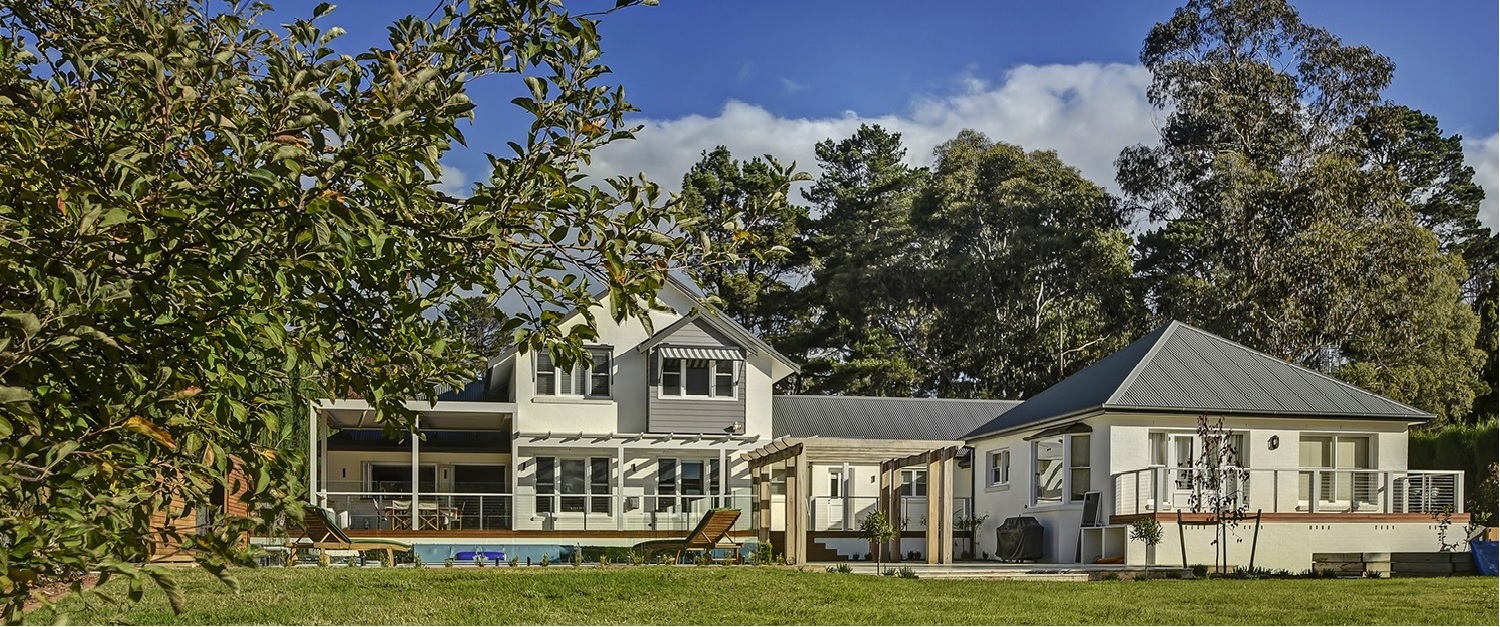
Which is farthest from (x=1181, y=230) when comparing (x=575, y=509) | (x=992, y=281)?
(x=575, y=509)

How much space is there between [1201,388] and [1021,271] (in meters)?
19.5

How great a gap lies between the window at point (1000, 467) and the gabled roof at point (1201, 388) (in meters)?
0.91

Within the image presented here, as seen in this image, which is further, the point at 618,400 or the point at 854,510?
the point at 618,400

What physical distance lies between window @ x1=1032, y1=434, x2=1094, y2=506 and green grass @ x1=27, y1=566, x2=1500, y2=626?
881 centimetres

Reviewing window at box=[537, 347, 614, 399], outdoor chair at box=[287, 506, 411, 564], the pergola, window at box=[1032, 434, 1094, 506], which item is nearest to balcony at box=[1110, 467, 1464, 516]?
window at box=[1032, 434, 1094, 506]

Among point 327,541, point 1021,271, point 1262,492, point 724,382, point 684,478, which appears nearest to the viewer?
point 327,541

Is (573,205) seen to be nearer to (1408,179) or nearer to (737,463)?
(737,463)

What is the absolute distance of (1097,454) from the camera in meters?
26.0

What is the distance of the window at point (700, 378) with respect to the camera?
33375mm

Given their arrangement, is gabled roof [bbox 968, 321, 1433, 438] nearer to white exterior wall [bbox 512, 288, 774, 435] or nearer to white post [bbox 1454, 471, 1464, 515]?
white post [bbox 1454, 471, 1464, 515]

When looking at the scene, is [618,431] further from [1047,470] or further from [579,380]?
[1047,470]

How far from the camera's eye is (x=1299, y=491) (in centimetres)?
2617

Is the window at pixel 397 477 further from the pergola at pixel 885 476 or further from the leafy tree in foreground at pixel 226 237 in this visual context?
the leafy tree in foreground at pixel 226 237

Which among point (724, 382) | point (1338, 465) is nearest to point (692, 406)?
point (724, 382)
